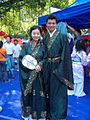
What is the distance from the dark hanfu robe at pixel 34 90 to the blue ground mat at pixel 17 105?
482mm

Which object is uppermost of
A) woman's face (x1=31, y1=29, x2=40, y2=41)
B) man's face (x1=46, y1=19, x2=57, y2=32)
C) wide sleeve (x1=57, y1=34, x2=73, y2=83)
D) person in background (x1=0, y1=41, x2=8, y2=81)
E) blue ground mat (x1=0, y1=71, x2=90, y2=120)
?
man's face (x1=46, y1=19, x2=57, y2=32)

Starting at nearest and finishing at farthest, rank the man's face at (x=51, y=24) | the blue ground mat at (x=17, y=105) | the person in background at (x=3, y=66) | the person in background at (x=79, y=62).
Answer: the man's face at (x=51, y=24), the blue ground mat at (x=17, y=105), the person in background at (x=79, y=62), the person in background at (x=3, y=66)

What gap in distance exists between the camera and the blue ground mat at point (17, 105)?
13.4 feet

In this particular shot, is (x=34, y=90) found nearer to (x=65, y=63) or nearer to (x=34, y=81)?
(x=34, y=81)

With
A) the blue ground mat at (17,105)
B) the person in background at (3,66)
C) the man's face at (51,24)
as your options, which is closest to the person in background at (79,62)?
the blue ground mat at (17,105)

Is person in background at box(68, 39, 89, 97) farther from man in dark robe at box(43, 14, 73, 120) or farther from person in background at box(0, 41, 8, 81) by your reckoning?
person in background at box(0, 41, 8, 81)

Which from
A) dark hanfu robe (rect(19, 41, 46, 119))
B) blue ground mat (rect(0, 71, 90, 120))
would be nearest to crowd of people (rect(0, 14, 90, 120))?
dark hanfu robe (rect(19, 41, 46, 119))

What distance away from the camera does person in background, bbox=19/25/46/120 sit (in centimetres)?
349

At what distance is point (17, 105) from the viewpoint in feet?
15.5

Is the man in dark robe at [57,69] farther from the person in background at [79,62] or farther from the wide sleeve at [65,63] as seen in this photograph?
the person in background at [79,62]

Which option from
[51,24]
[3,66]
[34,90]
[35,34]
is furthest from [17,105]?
[3,66]

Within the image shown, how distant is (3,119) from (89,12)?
8.91 ft

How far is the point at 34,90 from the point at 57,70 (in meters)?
0.46

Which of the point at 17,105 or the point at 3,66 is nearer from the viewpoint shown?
the point at 17,105
